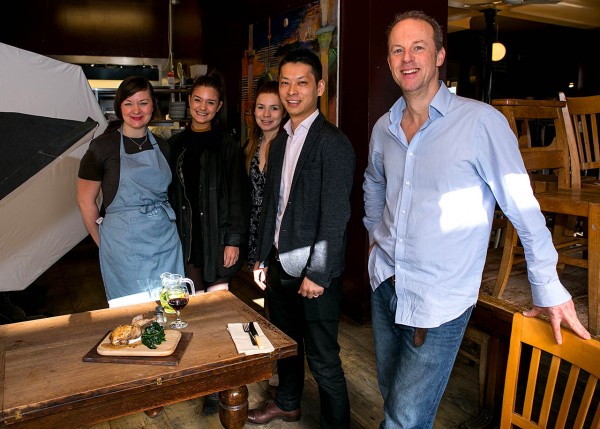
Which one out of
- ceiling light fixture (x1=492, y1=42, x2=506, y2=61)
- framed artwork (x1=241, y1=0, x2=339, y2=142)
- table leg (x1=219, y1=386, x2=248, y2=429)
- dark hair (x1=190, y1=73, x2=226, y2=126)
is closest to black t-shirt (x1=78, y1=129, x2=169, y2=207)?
dark hair (x1=190, y1=73, x2=226, y2=126)

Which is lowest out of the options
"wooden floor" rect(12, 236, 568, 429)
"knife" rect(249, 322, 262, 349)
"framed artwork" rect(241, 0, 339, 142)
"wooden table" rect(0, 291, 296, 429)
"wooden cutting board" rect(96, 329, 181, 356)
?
"wooden floor" rect(12, 236, 568, 429)

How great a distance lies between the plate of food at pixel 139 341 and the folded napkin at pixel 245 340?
18 cm

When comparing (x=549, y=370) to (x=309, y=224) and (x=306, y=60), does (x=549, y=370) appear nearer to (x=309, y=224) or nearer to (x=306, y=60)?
(x=309, y=224)

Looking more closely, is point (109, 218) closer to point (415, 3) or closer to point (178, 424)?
point (178, 424)

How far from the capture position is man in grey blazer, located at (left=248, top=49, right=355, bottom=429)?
2.10m

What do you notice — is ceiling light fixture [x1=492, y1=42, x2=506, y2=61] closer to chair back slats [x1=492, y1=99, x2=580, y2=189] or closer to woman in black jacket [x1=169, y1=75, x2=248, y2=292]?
chair back slats [x1=492, y1=99, x2=580, y2=189]

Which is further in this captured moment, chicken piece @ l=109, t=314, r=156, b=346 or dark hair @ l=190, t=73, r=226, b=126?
dark hair @ l=190, t=73, r=226, b=126

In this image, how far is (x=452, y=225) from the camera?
63.3 inches

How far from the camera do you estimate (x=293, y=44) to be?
15.1 ft

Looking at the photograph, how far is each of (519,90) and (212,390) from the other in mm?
11911

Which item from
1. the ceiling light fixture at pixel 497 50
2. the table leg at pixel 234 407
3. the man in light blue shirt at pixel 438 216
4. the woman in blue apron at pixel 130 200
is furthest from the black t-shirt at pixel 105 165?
the ceiling light fixture at pixel 497 50

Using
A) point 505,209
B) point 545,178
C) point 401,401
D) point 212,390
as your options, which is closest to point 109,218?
point 212,390

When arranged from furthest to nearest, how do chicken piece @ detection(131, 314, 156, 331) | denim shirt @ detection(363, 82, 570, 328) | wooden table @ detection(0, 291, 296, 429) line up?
chicken piece @ detection(131, 314, 156, 331) → denim shirt @ detection(363, 82, 570, 328) → wooden table @ detection(0, 291, 296, 429)

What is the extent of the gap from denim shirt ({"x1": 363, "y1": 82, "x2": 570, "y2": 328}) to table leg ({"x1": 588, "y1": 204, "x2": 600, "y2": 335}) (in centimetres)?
79
